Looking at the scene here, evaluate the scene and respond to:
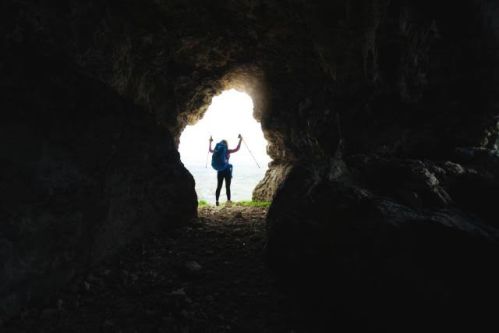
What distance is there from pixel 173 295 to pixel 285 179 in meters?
3.53

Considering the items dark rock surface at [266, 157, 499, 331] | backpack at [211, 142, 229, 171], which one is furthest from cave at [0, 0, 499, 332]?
Answer: backpack at [211, 142, 229, 171]

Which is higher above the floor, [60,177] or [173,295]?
[60,177]

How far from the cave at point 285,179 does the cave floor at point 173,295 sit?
40 mm

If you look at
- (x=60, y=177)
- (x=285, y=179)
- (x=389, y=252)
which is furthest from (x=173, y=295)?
(x=285, y=179)

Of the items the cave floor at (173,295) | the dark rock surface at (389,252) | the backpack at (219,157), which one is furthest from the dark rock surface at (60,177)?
the backpack at (219,157)

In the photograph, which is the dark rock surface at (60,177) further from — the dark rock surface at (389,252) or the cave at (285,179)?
the dark rock surface at (389,252)

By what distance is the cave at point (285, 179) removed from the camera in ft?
13.9

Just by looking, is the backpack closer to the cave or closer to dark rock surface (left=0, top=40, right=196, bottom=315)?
the cave

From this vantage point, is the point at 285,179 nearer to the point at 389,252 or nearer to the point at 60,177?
the point at 389,252

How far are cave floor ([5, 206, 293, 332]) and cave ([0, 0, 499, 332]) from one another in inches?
1.6

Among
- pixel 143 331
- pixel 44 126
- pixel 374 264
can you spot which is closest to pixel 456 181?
pixel 374 264

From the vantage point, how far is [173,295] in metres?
5.08

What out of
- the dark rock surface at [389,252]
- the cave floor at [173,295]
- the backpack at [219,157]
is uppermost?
the backpack at [219,157]

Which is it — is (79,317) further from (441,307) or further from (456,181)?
(456,181)
